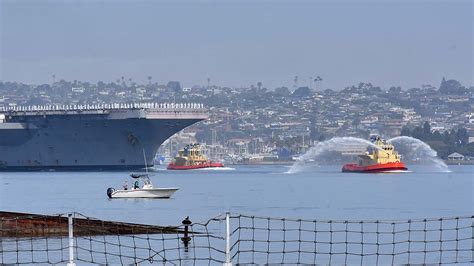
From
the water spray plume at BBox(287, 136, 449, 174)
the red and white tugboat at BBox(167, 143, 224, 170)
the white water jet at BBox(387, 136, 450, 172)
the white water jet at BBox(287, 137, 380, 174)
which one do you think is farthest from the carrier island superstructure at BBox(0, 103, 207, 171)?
the white water jet at BBox(387, 136, 450, 172)

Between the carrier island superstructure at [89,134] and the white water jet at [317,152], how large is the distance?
108ft

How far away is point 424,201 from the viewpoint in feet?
209

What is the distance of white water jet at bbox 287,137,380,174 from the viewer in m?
151

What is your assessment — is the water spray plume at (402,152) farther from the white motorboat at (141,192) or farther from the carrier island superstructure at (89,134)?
the white motorboat at (141,192)

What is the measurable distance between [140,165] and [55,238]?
78.8m

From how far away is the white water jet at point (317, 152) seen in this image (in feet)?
495

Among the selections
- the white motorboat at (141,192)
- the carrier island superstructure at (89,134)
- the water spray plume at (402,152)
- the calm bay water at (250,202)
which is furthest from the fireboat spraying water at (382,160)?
the white motorboat at (141,192)

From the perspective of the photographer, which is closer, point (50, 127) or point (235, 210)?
point (235, 210)

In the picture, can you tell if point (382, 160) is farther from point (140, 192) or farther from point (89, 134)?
point (140, 192)

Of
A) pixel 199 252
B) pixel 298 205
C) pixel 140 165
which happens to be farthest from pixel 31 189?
pixel 199 252

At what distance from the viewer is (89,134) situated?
354 feet

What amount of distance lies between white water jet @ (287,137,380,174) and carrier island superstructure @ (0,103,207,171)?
33057mm

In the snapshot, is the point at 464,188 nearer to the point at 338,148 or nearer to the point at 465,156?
the point at 338,148

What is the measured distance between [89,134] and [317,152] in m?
51.7
